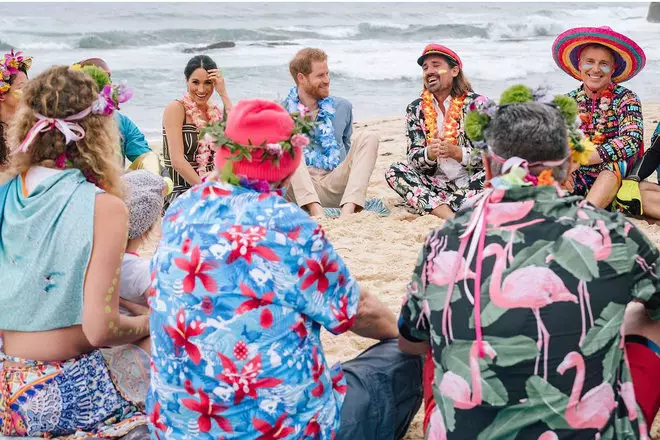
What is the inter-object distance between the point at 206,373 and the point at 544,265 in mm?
1073

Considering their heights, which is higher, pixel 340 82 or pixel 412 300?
pixel 412 300

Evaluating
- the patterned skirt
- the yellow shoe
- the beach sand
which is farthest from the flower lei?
the yellow shoe

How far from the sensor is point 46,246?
2887mm

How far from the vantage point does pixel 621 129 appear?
6043mm

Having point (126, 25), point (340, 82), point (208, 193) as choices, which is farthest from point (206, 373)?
point (126, 25)

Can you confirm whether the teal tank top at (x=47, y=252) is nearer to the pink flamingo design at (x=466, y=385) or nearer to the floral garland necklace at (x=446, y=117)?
the pink flamingo design at (x=466, y=385)

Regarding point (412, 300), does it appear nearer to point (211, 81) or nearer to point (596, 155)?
point (596, 155)

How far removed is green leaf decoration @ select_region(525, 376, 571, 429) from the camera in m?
2.30

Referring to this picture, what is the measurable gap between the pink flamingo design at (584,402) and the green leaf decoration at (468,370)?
18 cm

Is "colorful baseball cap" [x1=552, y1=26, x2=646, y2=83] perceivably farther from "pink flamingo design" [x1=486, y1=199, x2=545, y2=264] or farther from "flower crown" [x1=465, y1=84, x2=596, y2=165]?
"pink flamingo design" [x1=486, y1=199, x2=545, y2=264]

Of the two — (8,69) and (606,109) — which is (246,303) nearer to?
(8,69)

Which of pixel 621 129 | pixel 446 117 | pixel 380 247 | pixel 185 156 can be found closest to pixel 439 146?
pixel 446 117

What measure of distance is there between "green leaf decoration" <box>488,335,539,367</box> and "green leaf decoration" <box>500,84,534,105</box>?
0.94 m

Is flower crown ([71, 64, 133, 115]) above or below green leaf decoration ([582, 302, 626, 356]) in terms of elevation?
above
